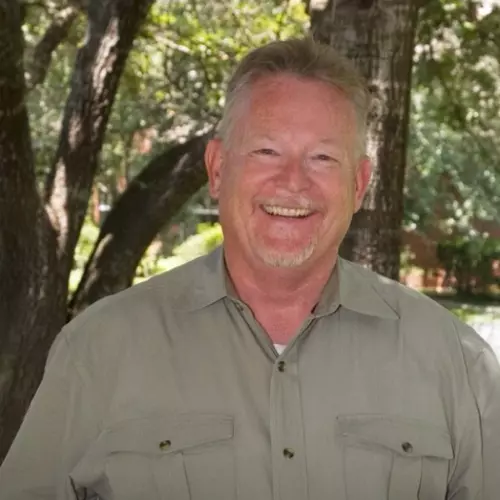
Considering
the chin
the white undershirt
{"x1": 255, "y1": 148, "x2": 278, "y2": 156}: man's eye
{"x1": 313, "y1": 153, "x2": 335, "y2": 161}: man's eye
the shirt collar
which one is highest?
{"x1": 255, "y1": 148, "x2": 278, "y2": 156}: man's eye

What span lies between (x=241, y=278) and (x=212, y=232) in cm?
950

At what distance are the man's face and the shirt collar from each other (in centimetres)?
9

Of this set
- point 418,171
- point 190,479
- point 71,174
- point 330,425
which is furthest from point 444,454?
point 418,171

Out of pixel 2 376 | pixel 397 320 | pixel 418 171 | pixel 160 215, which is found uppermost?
pixel 418 171

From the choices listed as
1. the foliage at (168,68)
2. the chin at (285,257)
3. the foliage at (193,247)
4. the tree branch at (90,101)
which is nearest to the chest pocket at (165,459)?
the chin at (285,257)

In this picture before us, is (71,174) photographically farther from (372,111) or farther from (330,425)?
(330,425)

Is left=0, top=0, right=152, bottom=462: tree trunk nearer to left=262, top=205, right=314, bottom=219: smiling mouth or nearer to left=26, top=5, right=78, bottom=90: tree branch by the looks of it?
left=26, top=5, right=78, bottom=90: tree branch

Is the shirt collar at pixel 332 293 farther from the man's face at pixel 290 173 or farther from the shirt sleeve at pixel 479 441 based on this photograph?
the shirt sleeve at pixel 479 441

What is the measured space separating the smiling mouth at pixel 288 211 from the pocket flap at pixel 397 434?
0.43 metres

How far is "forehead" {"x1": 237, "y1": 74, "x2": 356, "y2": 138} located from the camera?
6.56 feet

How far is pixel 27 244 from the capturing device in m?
4.36

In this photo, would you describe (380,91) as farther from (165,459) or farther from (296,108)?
(165,459)

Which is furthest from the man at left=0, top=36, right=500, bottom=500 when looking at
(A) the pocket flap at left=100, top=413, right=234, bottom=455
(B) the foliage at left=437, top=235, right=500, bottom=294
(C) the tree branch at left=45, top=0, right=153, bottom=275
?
(B) the foliage at left=437, top=235, right=500, bottom=294

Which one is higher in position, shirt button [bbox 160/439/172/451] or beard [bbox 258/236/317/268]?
beard [bbox 258/236/317/268]
